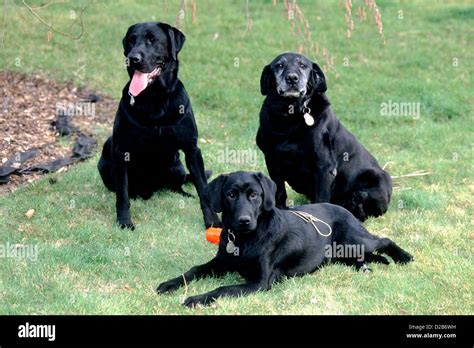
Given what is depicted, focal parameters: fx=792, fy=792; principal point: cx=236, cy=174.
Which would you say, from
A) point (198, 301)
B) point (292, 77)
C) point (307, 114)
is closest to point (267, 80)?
point (292, 77)

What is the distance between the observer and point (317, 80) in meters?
6.82

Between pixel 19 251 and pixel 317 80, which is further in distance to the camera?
pixel 317 80

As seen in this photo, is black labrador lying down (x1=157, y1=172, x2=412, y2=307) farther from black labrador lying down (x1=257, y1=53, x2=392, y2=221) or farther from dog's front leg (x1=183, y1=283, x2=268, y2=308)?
black labrador lying down (x1=257, y1=53, x2=392, y2=221)

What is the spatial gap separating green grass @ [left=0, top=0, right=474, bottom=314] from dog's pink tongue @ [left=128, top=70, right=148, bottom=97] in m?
1.15

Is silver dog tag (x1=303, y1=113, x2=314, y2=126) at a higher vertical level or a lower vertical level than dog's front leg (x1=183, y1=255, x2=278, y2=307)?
higher

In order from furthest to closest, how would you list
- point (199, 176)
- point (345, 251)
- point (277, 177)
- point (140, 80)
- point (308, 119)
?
point (277, 177), point (199, 176), point (308, 119), point (140, 80), point (345, 251)

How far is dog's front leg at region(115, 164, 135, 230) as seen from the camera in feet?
22.1

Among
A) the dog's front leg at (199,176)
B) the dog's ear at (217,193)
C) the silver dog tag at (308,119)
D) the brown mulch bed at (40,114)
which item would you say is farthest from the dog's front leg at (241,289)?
the brown mulch bed at (40,114)

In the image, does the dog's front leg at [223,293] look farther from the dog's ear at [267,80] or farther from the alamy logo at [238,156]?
the alamy logo at [238,156]

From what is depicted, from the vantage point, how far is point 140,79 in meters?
6.52

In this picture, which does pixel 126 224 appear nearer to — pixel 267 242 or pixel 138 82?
pixel 138 82

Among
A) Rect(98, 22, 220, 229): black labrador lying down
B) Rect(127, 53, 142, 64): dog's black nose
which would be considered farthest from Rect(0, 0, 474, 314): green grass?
Rect(127, 53, 142, 64): dog's black nose
